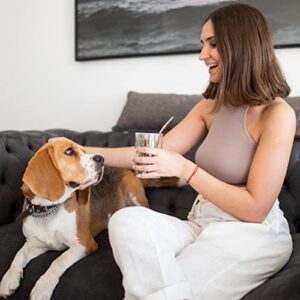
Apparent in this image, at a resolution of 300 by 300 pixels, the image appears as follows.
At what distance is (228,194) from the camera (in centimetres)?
112

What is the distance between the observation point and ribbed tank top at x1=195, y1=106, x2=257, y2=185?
1210mm

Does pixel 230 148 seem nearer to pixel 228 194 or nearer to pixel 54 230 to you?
pixel 228 194

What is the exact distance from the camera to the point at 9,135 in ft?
6.24

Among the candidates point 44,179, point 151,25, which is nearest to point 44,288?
point 44,179

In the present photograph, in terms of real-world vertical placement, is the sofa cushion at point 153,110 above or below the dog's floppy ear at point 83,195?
above

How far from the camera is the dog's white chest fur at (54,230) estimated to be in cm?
144

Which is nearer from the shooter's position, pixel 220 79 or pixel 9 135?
pixel 220 79

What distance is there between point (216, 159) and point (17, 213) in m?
1.03

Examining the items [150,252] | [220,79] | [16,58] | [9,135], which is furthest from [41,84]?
[150,252]

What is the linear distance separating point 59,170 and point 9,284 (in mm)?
419

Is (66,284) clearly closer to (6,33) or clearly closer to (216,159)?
(216,159)

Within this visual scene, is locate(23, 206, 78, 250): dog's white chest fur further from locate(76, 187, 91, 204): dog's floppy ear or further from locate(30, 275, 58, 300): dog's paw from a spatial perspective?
locate(30, 275, 58, 300): dog's paw

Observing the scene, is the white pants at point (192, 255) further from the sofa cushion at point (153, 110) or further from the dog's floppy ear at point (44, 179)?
the sofa cushion at point (153, 110)

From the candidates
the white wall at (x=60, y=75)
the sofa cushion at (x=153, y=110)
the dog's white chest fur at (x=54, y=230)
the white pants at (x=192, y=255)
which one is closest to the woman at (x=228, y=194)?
the white pants at (x=192, y=255)
